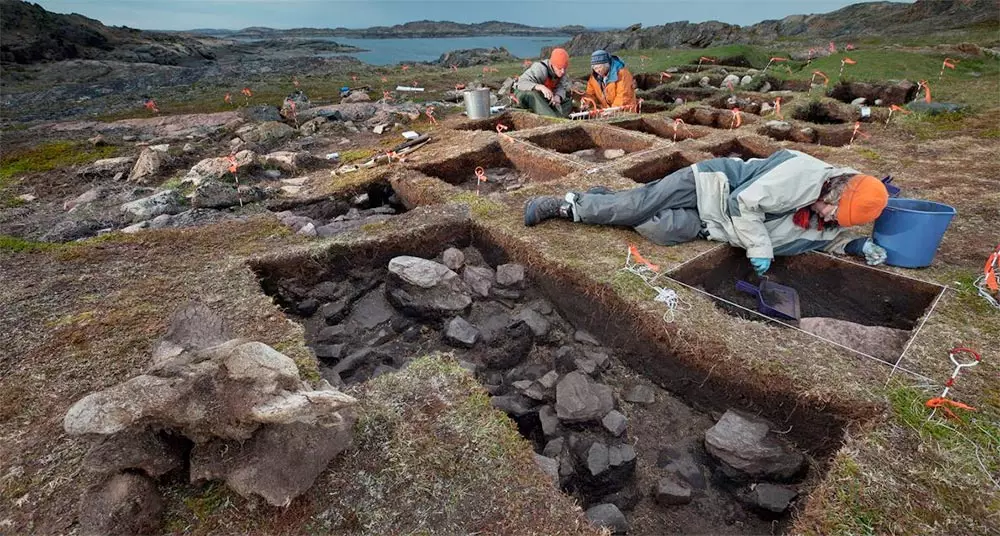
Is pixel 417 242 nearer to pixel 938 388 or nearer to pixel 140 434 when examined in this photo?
pixel 140 434

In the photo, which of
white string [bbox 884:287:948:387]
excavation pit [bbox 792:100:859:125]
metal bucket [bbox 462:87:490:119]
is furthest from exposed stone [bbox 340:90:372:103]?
white string [bbox 884:287:948:387]

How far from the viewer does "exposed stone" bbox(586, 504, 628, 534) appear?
2.81m

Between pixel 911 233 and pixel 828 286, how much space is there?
828 mm

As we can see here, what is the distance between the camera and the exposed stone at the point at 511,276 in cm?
498

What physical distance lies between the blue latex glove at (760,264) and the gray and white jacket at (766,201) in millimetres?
49

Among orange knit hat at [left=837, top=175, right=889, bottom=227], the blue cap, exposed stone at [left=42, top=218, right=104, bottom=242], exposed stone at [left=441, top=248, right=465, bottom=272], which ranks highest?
the blue cap

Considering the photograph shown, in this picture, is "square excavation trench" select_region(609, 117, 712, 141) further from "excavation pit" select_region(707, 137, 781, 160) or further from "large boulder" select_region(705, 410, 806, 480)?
"large boulder" select_region(705, 410, 806, 480)

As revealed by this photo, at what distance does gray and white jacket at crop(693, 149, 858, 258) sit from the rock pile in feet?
13.2

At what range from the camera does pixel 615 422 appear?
3.40 m

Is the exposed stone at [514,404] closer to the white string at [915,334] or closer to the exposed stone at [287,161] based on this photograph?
the white string at [915,334]

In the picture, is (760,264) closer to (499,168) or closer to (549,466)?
(549,466)

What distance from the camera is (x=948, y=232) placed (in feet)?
16.8

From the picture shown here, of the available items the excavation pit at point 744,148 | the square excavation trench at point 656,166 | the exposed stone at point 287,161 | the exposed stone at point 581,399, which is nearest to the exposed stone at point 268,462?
the exposed stone at point 581,399

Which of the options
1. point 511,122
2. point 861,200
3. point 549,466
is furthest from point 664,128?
point 549,466
